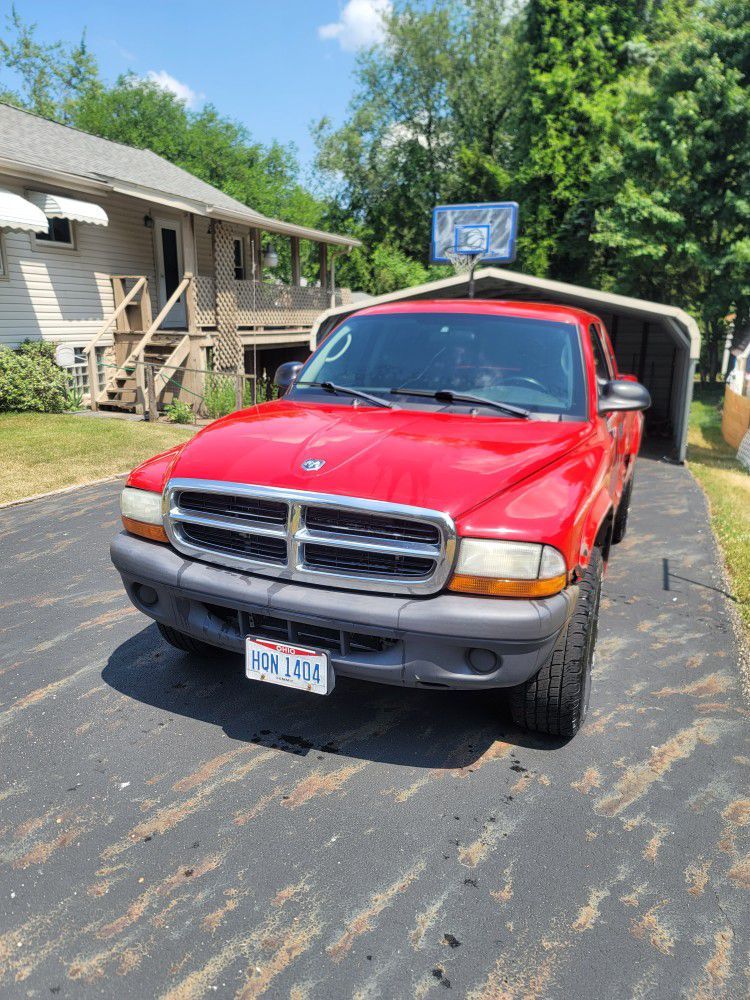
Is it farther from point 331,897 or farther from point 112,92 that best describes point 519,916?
point 112,92

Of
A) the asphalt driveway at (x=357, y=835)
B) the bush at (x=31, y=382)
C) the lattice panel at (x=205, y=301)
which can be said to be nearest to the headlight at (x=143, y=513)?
the asphalt driveway at (x=357, y=835)

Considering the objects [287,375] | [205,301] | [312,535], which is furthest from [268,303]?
[312,535]

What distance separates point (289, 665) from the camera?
9.66ft

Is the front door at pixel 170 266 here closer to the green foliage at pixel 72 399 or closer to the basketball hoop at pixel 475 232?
the green foliage at pixel 72 399

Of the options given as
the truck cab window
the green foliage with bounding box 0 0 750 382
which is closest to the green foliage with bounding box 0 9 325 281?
the green foliage with bounding box 0 0 750 382

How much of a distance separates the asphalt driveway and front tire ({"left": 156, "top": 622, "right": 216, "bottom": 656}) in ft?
0.32

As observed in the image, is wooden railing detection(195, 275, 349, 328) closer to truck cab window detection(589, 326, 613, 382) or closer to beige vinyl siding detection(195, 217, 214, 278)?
beige vinyl siding detection(195, 217, 214, 278)

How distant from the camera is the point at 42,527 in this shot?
6.72 metres

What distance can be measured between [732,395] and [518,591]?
49.0 ft

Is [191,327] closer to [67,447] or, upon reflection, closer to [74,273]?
[74,273]

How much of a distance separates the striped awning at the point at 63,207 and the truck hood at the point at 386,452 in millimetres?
11934

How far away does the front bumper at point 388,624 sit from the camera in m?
2.65

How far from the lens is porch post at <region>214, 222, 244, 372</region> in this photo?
17.6 metres

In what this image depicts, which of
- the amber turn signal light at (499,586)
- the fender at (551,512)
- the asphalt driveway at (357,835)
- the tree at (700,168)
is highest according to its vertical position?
the tree at (700,168)
